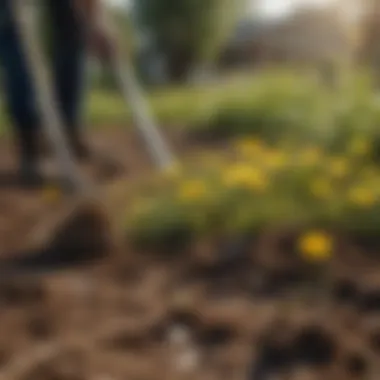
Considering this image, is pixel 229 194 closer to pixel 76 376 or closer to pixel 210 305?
pixel 210 305

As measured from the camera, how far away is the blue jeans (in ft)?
4.93

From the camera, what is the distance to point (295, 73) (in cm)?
282

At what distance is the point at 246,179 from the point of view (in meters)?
1.26

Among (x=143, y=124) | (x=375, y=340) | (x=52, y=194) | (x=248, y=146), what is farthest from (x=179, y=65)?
(x=375, y=340)

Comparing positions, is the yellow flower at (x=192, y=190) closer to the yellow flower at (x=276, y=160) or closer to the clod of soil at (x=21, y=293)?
the yellow flower at (x=276, y=160)

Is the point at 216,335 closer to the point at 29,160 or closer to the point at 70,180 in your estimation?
the point at 70,180

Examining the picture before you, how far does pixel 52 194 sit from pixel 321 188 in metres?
0.51

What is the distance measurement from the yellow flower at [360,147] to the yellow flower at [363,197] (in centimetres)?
17

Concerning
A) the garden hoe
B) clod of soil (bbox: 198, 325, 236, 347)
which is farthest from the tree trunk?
clod of soil (bbox: 198, 325, 236, 347)

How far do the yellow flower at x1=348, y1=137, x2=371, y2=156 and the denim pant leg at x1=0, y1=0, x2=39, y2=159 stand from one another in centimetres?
62

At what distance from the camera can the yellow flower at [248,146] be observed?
168 centimetres

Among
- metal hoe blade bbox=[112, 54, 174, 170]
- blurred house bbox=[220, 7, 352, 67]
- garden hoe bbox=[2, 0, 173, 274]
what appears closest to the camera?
garden hoe bbox=[2, 0, 173, 274]

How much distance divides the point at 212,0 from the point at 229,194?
2463 mm

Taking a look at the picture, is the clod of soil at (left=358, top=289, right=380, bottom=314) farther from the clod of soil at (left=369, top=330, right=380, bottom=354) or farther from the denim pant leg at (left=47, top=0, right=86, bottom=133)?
the denim pant leg at (left=47, top=0, right=86, bottom=133)
